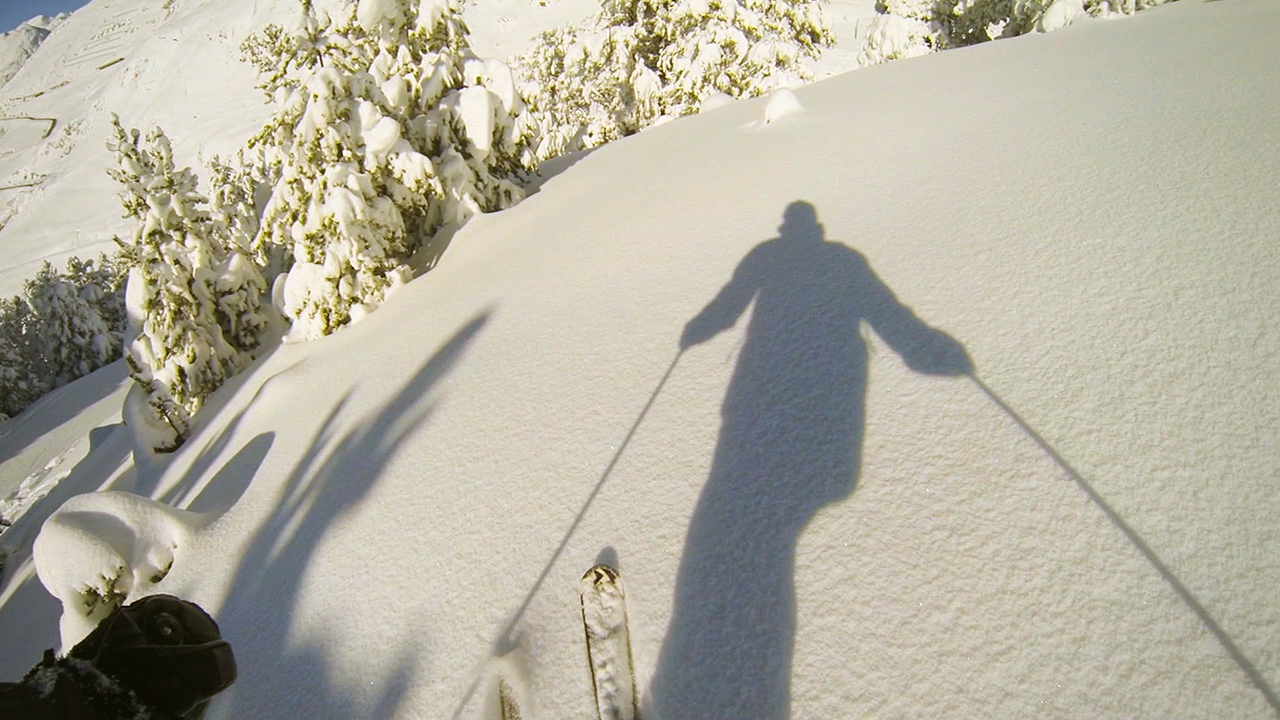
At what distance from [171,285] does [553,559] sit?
10.2 meters

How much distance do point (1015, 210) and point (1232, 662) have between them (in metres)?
3.63

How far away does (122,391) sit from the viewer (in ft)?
Result: 64.5

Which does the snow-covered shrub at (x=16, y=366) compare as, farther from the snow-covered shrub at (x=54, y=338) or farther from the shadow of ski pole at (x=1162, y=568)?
the shadow of ski pole at (x=1162, y=568)

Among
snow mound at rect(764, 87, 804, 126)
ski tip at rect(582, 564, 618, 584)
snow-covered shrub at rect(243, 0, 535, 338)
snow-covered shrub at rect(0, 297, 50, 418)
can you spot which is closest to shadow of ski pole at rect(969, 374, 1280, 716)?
ski tip at rect(582, 564, 618, 584)

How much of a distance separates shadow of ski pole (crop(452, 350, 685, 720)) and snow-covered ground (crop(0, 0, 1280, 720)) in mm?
16

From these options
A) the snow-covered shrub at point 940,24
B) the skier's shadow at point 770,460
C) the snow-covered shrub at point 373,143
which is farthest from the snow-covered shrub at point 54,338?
the skier's shadow at point 770,460

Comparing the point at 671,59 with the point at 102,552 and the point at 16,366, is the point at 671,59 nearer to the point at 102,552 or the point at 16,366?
the point at 102,552

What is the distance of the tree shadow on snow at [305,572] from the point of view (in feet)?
9.82

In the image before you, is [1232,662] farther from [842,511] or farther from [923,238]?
[923,238]

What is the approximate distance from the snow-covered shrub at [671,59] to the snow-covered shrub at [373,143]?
14.5 feet

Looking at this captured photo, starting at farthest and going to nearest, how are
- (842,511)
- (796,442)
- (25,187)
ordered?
1. (25,187)
2. (796,442)
3. (842,511)

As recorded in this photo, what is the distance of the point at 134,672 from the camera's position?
2.01m

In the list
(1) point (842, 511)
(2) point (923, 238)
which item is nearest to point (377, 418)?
(1) point (842, 511)

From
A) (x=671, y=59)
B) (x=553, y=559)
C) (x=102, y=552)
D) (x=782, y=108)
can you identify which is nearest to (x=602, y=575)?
(x=553, y=559)
